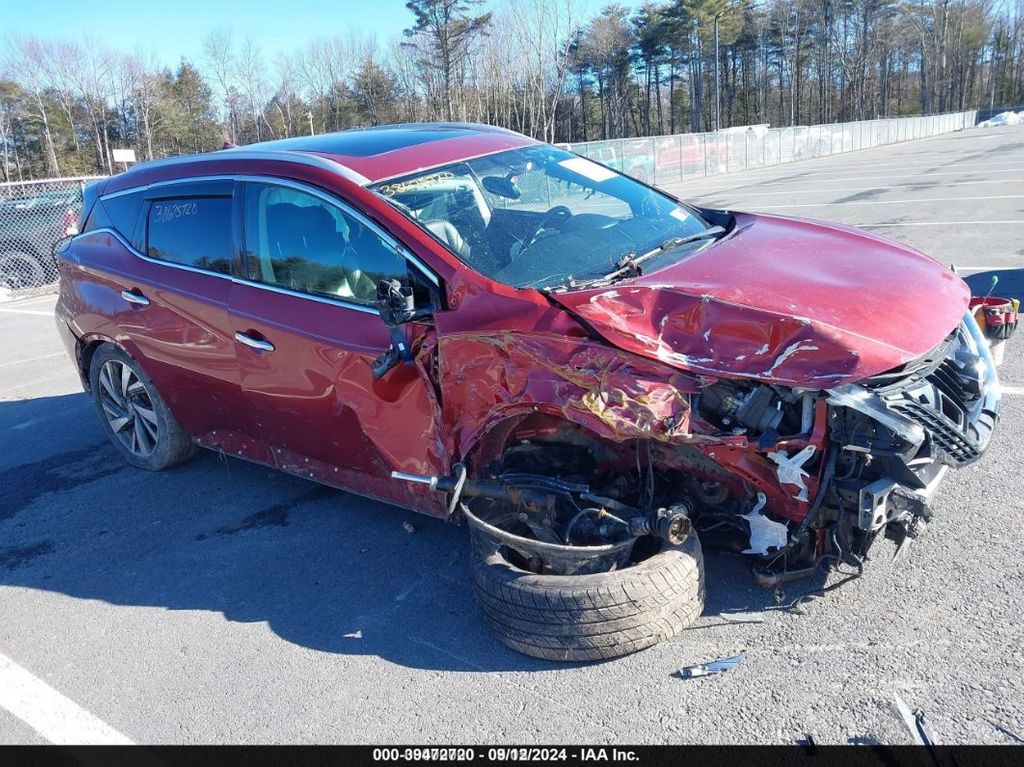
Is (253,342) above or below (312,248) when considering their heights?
below

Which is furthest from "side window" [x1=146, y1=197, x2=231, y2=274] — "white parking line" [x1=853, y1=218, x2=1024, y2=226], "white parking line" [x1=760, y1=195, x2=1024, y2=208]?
"white parking line" [x1=760, y1=195, x2=1024, y2=208]

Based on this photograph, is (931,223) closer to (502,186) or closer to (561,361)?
(502,186)

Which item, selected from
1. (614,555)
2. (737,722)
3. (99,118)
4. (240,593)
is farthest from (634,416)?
(99,118)

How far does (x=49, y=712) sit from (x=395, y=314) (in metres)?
1.94

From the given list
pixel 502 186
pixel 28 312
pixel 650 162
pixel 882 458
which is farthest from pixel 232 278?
A: pixel 650 162

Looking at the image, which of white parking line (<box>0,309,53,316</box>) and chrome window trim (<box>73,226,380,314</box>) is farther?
white parking line (<box>0,309,53,316</box>)

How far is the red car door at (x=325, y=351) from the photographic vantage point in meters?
3.42

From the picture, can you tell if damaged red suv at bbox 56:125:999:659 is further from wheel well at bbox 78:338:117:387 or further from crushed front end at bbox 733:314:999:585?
wheel well at bbox 78:338:117:387

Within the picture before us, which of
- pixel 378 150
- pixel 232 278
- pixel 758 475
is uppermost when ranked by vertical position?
pixel 378 150

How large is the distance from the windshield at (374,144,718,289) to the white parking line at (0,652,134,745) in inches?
86.2

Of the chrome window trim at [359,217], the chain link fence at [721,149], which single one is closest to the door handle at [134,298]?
the chrome window trim at [359,217]

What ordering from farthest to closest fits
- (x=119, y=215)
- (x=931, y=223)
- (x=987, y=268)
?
(x=931, y=223) < (x=987, y=268) < (x=119, y=215)

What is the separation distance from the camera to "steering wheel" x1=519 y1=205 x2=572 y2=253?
11.7ft

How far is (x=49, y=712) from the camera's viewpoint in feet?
9.66
